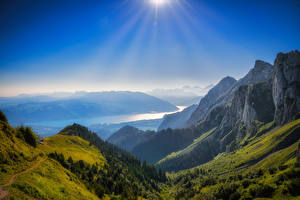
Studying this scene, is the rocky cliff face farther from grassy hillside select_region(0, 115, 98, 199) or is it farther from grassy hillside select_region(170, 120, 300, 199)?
grassy hillside select_region(0, 115, 98, 199)

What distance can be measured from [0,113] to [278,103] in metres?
236

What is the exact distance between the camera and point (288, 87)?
171500 millimetres

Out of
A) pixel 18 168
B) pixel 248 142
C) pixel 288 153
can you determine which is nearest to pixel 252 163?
pixel 288 153

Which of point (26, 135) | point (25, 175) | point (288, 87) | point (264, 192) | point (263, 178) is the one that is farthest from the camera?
point (288, 87)

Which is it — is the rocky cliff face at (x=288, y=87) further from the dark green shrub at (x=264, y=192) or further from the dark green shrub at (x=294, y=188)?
the dark green shrub at (x=294, y=188)

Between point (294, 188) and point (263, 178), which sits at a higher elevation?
point (294, 188)

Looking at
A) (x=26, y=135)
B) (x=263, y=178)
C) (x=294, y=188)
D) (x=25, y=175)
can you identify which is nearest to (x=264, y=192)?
(x=294, y=188)

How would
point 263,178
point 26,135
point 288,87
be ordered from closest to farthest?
point 26,135 → point 263,178 → point 288,87

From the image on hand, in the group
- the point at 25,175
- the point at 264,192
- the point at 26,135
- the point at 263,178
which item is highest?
the point at 26,135

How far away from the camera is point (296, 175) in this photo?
4916cm

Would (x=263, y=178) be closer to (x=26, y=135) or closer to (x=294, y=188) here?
(x=294, y=188)

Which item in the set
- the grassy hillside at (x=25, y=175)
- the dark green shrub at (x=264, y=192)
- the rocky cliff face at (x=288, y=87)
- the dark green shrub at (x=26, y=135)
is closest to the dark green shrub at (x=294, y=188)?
the dark green shrub at (x=264, y=192)

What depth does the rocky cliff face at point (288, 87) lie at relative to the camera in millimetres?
159500

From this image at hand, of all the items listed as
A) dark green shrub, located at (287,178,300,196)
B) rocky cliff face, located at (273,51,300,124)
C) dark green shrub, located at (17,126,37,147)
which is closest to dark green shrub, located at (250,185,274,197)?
dark green shrub, located at (287,178,300,196)
